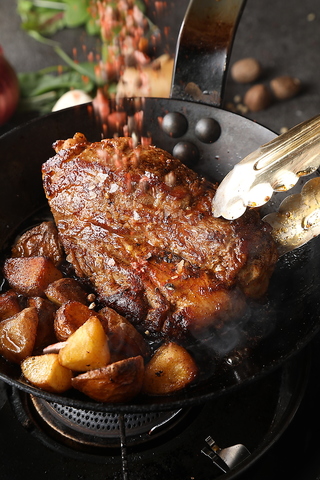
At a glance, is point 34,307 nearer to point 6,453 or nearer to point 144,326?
point 144,326

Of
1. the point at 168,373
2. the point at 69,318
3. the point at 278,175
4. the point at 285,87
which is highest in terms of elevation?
the point at 278,175

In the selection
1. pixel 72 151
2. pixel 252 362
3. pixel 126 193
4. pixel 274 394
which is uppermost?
pixel 72 151

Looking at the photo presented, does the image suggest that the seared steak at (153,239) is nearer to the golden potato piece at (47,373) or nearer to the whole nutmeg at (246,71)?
the golden potato piece at (47,373)

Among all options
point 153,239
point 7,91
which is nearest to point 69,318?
point 153,239

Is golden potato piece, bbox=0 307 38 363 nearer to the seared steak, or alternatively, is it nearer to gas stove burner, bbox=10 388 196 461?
the seared steak

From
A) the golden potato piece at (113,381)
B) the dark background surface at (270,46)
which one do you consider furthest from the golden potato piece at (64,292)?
the dark background surface at (270,46)

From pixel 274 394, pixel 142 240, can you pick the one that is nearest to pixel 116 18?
pixel 142 240

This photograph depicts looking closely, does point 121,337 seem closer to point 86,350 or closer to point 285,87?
point 86,350
